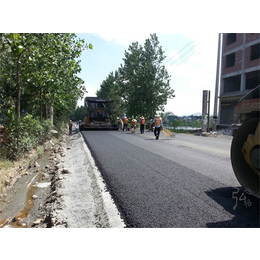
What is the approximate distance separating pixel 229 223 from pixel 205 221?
25 cm

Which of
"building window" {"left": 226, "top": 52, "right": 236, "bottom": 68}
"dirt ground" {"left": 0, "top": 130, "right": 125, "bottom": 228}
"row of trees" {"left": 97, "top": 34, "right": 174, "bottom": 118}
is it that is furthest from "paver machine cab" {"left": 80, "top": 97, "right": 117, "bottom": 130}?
"building window" {"left": 226, "top": 52, "right": 236, "bottom": 68}

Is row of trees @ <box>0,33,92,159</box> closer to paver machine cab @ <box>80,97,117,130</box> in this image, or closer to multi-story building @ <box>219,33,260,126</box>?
multi-story building @ <box>219,33,260,126</box>

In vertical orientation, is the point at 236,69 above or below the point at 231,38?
below

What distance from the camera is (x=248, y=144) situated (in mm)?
2598

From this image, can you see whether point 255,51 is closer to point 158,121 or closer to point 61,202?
point 61,202

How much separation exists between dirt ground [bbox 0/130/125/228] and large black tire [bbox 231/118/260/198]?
1418 millimetres

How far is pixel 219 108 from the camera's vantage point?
3.47m

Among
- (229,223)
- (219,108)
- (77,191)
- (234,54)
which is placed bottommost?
(77,191)

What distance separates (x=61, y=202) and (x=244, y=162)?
292cm

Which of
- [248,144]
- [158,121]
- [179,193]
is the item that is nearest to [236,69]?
[248,144]

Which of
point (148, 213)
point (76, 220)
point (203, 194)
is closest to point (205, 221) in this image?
point (148, 213)

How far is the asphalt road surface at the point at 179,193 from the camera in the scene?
3.04m

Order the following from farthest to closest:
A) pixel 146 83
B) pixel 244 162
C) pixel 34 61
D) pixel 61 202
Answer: pixel 146 83, pixel 34 61, pixel 61 202, pixel 244 162

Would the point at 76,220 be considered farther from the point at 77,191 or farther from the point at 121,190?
the point at 77,191
